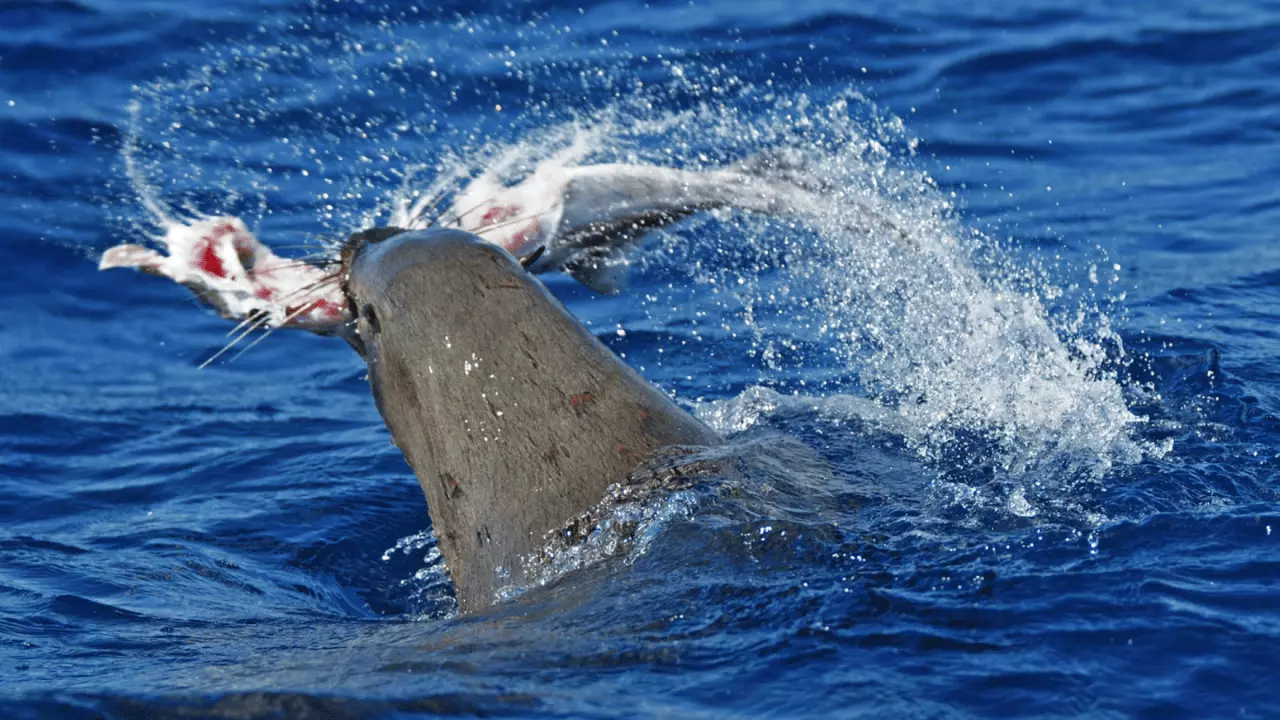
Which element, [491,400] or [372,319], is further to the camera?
[372,319]

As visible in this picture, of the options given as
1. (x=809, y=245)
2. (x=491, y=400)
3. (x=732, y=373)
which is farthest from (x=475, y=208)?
(x=809, y=245)

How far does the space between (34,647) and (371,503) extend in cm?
199

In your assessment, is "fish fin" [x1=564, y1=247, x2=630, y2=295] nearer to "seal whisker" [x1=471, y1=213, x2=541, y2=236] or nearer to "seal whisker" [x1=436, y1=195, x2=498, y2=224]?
"seal whisker" [x1=471, y1=213, x2=541, y2=236]

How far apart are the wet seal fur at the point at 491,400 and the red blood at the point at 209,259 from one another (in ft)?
3.31

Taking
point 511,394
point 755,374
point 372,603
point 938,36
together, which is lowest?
point 372,603

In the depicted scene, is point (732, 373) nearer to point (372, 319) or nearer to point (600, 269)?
point (600, 269)

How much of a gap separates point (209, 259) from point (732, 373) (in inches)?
113

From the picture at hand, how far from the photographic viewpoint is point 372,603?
19.1ft

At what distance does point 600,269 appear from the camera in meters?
6.30

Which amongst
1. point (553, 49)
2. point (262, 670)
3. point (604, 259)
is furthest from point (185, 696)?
point (553, 49)

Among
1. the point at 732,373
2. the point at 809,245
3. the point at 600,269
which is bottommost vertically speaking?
the point at 732,373

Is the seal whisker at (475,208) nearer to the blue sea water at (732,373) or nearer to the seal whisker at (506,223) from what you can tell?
the seal whisker at (506,223)

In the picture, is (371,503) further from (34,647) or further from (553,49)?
(553,49)

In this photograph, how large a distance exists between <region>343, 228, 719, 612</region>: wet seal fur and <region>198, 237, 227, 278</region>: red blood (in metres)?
1.01
